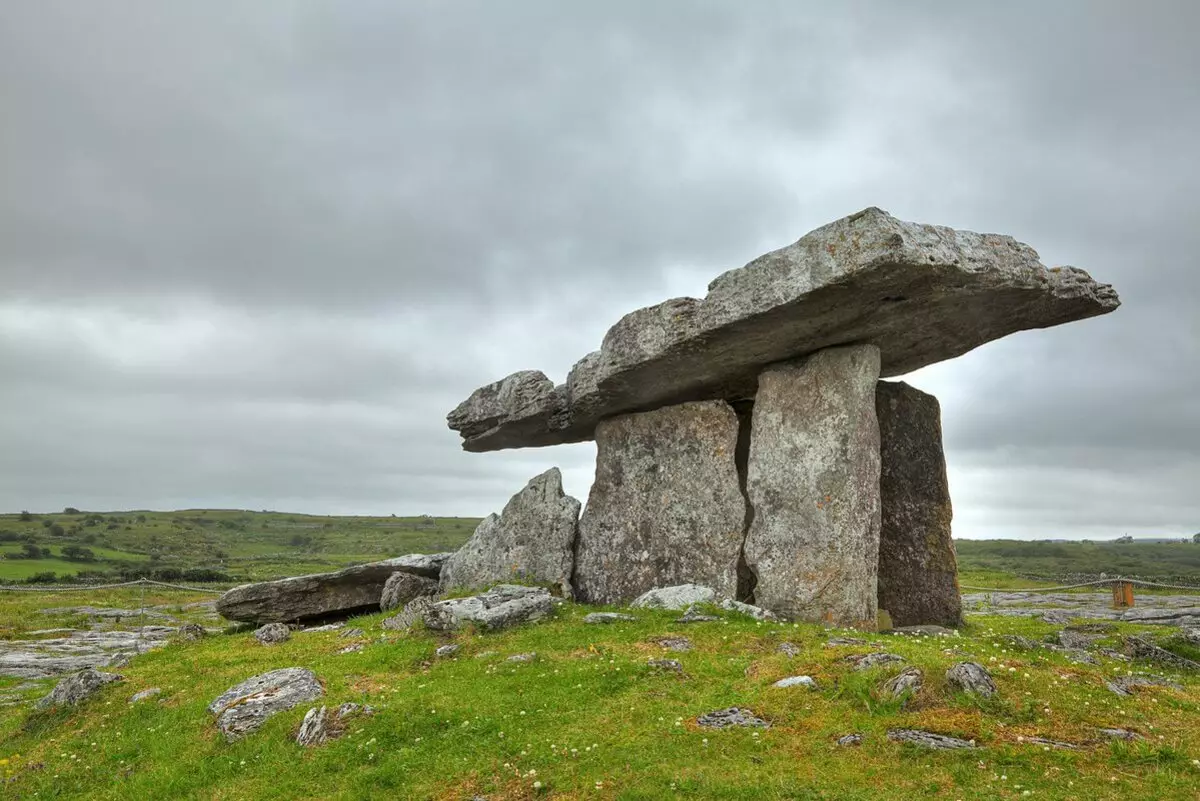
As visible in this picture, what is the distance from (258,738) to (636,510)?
11029 mm

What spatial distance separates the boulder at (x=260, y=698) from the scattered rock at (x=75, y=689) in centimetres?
286

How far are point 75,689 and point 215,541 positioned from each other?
108633mm

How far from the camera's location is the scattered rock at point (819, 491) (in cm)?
1694

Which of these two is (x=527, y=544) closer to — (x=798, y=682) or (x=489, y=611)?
(x=489, y=611)

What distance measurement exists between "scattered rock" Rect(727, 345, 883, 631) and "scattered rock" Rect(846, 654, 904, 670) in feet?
16.6

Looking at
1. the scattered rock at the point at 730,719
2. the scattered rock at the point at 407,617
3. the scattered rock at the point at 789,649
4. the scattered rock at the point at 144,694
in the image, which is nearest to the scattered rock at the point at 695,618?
the scattered rock at the point at 789,649

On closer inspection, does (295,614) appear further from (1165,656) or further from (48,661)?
(1165,656)

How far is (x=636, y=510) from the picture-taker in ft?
68.3

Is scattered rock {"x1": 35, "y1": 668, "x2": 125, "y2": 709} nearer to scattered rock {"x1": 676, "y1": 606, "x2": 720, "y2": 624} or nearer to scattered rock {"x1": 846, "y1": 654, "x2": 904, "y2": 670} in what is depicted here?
scattered rock {"x1": 676, "y1": 606, "x2": 720, "y2": 624}

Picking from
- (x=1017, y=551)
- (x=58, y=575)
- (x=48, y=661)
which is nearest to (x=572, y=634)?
(x=48, y=661)

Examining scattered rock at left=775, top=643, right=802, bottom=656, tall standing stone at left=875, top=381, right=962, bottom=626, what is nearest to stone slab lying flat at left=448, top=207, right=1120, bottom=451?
tall standing stone at left=875, top=381, right=962, bottom=626

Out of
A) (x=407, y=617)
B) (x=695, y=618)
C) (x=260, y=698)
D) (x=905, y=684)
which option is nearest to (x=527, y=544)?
(x=407, y=617)

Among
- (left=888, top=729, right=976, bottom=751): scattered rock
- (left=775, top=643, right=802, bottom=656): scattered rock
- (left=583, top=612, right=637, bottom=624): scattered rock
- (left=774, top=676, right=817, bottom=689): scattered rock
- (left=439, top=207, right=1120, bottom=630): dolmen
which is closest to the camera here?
(left=888, top=729, right=976, bottom=751): scattered rock

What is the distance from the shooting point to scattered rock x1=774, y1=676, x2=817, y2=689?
11008mm
